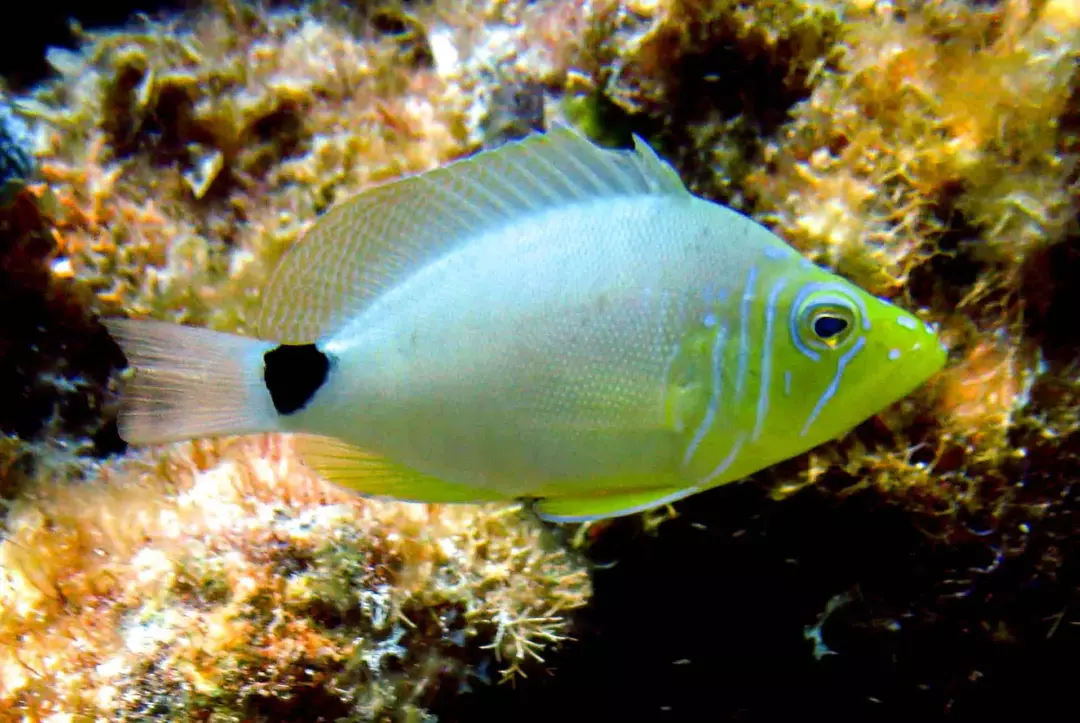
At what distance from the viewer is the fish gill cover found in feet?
8.12

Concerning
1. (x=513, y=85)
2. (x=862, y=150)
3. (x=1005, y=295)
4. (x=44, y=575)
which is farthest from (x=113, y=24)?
(x=1005, y=295)

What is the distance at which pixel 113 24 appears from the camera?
12.8 ft

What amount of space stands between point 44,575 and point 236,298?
1388mm

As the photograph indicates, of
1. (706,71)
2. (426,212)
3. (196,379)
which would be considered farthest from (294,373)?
(706,71)

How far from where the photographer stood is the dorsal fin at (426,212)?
180 cm

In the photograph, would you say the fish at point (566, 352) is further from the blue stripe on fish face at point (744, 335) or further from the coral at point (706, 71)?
the coral at point (706, 71)

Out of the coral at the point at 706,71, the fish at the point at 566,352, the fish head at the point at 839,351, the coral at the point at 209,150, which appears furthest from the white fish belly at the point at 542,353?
the coral at the point at 209,150

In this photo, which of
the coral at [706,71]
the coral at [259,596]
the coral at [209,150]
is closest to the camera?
the coral at [259,596]

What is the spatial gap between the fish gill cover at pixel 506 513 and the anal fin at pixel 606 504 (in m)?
1.00

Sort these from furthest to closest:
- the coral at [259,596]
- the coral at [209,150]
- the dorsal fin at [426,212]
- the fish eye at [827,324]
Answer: the coral at [209,150]
the coral at [259,596]
the dorsal fin at [426,212]
the fish eye at [827,324]

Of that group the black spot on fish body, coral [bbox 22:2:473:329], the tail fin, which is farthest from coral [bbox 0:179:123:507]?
the black spot on fish body

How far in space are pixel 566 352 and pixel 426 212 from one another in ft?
1.74

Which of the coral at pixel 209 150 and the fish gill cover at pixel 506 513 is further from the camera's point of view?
the coral at pixel 209 150

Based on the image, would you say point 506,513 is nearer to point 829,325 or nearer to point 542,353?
point 542,353
